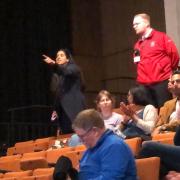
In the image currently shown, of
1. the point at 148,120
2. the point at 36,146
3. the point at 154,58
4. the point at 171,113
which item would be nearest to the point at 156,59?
the point at 154,58

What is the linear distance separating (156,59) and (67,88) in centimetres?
100

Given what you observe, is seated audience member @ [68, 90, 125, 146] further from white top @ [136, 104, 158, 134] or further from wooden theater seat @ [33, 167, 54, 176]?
wooden theater seat @ [33, 167, 54, 176]

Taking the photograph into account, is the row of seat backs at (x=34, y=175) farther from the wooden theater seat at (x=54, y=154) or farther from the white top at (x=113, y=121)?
the white top at (x=113, y=121)

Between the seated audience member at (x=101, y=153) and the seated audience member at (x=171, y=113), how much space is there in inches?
56.2

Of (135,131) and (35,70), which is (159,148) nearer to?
(135,131)

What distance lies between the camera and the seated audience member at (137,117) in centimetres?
429

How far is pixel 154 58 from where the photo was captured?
563 cm

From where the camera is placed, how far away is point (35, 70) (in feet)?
31.0

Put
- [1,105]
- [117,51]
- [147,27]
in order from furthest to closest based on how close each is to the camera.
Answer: [117,51] → [1,105] → [147,27]

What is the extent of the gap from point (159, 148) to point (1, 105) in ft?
19.8

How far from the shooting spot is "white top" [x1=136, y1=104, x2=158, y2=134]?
171 inches

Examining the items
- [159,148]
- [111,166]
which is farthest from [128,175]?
[159,148]

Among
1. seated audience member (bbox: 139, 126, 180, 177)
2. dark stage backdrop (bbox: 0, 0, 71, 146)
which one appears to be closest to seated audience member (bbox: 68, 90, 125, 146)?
seated audience member (bbox: 139, 126, 180, 177)

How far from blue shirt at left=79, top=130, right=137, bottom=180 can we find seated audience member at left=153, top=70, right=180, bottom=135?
144 centimetres
